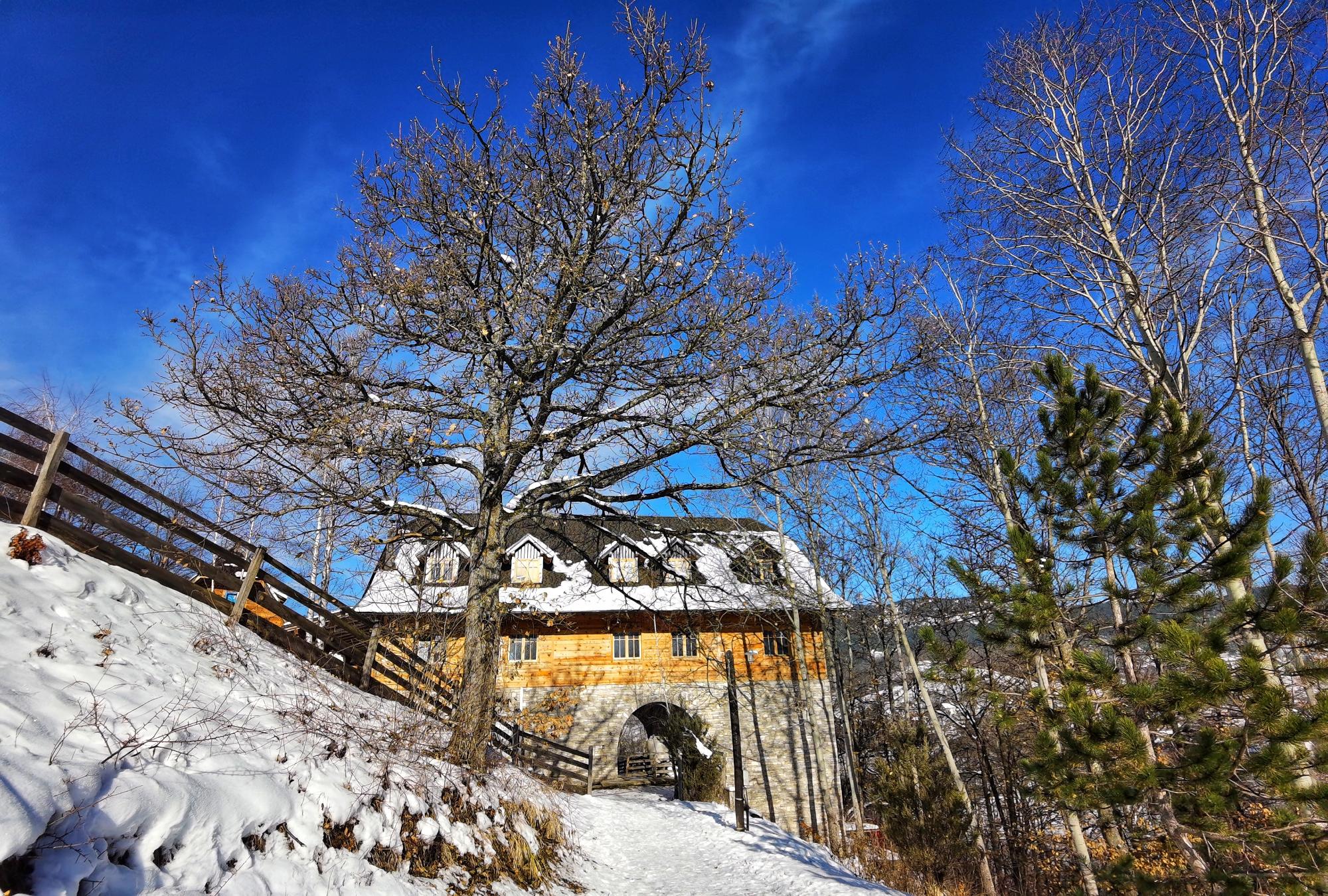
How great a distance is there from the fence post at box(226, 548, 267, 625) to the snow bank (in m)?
0.34

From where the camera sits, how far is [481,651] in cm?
818

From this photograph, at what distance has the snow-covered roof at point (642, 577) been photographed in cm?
916

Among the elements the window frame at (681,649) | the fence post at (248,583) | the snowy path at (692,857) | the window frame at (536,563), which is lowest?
the snowy path at (692,857)

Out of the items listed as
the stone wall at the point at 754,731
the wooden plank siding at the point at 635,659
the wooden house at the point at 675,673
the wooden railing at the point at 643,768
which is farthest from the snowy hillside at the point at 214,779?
the wooden railing at the point at 643,768

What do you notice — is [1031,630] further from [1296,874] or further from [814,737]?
[814,737]

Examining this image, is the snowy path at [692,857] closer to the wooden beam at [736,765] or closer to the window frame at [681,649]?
the wooden beam at [736,765]

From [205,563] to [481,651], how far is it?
370cm

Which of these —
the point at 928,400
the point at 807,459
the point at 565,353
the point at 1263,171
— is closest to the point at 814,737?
the point at 928,400

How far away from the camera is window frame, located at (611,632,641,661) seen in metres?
21.0

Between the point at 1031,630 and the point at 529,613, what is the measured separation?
692 centimetres

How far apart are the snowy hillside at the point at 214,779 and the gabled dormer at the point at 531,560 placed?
1273cm

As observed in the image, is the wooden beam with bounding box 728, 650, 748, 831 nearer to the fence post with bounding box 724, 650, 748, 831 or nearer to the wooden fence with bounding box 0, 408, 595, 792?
the fence post with bounding box 724, 650, 748, 831

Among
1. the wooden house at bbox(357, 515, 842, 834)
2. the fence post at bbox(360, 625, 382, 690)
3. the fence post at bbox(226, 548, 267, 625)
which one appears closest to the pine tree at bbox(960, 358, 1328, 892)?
the fence post at bbox(226, 548, 267, 625)

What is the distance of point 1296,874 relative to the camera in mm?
4156
